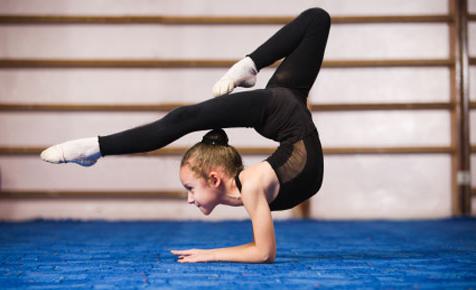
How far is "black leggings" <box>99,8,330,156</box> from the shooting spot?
1.93 meters

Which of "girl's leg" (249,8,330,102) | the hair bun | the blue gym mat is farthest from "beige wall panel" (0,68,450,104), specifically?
the hair bun

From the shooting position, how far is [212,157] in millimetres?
2047

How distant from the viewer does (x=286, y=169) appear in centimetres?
207

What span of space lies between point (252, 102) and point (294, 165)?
277mm

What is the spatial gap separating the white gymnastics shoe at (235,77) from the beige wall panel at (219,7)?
283 cm

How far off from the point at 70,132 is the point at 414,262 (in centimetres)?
339

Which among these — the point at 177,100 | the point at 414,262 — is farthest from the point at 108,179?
the point at 414,262

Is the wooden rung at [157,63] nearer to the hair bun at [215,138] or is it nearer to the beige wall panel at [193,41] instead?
the beige wall panel at [193,41]

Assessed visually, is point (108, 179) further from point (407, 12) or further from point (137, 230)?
point (407, 12)

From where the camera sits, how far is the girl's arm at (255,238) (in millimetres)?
1951

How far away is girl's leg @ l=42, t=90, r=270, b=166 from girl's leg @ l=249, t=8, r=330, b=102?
0.82 feet

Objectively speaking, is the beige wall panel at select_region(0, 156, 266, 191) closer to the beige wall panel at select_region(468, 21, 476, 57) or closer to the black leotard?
the beige wall panel at select_region(468, 21, 476, 57)

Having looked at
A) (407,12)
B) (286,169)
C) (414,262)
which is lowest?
(414,262)

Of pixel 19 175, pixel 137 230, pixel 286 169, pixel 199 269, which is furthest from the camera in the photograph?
pixel 19 175
